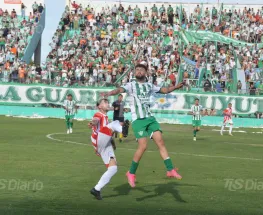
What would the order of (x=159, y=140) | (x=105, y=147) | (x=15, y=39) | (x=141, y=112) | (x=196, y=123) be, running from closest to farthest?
(x=105, y=147), (x=159, y=140), (x=141, y=112), (x=196, y=123), (x=15, y=39)

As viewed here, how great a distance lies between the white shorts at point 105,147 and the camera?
11562mm

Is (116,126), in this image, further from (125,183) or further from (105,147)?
(125,183)

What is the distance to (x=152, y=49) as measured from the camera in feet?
157

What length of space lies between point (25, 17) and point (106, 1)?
27.1ft

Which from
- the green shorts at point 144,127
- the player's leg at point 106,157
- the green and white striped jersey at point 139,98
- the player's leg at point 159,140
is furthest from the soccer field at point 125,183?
the green and white striped jersey at point 139,98

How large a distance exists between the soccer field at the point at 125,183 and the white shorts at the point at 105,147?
0.84 m

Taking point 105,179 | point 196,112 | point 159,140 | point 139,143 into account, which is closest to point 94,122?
point 105,179

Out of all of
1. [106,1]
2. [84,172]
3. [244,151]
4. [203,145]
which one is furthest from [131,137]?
[106,1]

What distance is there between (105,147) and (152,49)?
120 ft

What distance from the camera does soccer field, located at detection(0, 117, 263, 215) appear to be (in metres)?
10.9

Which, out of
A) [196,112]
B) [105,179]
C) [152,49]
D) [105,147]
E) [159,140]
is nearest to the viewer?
[105,179]

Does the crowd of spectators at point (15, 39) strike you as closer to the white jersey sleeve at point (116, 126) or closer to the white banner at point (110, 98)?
the white banner at point (110, 98)

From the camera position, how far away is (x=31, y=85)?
44.4 metres

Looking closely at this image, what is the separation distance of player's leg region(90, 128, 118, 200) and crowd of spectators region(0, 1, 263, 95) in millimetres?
30968
